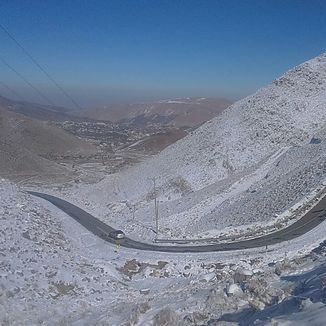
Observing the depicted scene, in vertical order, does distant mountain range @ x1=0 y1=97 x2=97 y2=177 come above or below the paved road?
above

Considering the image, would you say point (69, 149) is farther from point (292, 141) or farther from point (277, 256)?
point (277, 256)

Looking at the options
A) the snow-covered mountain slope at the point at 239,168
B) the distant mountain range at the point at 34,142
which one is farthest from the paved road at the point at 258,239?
the distant mountain range at the point at 34,142

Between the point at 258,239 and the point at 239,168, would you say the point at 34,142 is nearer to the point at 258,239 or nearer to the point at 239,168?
the point at 239,168

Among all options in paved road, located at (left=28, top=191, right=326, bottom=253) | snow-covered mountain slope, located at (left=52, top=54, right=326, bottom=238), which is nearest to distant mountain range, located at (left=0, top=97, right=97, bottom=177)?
snow-covered mountain slope, located at (left=52, top=54, right=326, bottom=238)

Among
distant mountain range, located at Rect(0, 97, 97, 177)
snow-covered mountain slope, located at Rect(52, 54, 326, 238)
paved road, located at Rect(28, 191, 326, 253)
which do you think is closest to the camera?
paved road, located at Rect(28, 191, 326, 253)

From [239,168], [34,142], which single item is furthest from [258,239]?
[34,142]

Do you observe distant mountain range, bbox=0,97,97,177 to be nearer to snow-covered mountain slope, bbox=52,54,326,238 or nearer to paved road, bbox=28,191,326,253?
snow-covered mountain slope, bbox=52,54,326,238

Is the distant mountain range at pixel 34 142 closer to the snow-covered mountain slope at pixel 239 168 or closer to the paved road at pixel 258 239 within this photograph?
the snow-covered mountain slope at pixel 239 168

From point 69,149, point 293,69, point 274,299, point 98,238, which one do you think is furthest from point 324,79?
point 69,149
